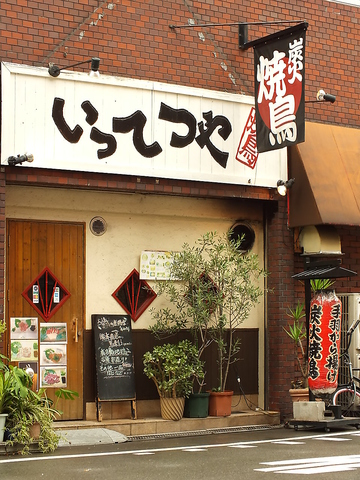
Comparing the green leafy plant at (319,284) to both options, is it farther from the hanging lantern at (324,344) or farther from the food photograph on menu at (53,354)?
the food photograph on menu at (53,354)

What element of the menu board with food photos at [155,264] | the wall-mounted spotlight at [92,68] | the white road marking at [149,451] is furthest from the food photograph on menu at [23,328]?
the wall-mounted spotlight at [92,68]

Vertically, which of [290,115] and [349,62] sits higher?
[349,62]

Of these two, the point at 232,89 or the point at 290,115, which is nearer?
the point at 290,115

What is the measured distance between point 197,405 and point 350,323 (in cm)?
320

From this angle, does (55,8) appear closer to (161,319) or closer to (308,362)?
(161,319)

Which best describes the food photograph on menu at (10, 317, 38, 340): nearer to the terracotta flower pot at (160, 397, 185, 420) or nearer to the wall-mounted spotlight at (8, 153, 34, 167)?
the terracotta flower pot at (160, 397, 185, 420)

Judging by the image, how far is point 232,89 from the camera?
1482 cm

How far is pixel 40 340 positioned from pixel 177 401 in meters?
2.23

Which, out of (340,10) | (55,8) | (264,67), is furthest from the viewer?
(340,10)

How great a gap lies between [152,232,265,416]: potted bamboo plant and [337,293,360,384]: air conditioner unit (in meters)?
1.83

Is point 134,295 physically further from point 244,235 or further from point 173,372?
point 244,235

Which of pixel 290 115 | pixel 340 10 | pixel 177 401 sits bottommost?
pixel 177 401

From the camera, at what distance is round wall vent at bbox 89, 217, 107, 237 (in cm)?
1400

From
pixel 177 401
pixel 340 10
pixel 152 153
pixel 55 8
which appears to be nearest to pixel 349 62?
pixel 340 10
